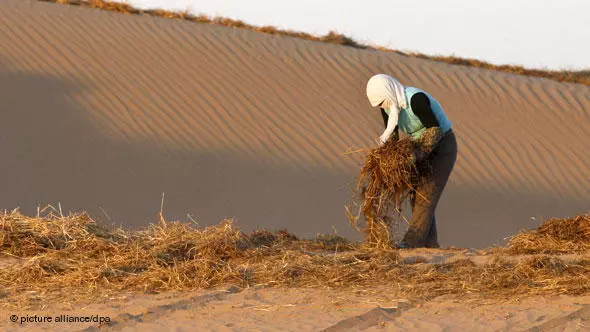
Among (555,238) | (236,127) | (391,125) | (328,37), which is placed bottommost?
(555,238)

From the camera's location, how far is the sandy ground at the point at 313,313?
4.83m

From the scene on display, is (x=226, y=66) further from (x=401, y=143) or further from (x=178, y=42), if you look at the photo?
Result: (x=401, y=143)

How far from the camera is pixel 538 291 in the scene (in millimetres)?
5410

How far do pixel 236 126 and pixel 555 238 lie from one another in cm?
799

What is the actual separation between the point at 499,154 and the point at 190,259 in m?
9.53

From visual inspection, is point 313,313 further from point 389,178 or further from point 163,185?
point 163,185

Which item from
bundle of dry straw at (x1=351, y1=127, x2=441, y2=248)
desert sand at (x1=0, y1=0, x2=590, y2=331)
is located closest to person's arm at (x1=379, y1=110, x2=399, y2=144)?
bundle of dry straw at (x1=351, y1=127, x2=441, y2=248)

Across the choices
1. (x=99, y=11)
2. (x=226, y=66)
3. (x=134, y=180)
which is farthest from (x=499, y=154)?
(x=99, y=11)

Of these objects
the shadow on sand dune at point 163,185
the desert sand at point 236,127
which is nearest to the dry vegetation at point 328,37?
the desert sand at point 236,127

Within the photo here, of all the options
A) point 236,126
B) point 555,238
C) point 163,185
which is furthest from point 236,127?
point 555,238

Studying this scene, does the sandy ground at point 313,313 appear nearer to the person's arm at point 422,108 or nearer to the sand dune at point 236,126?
the person's arm at point 422,108

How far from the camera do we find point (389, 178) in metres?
7.24

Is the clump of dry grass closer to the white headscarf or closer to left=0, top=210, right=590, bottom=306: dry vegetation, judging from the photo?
left=0, top=210, right=590, bottom=306: dry vegetation

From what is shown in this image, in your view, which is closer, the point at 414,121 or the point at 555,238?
the point at 555,238
